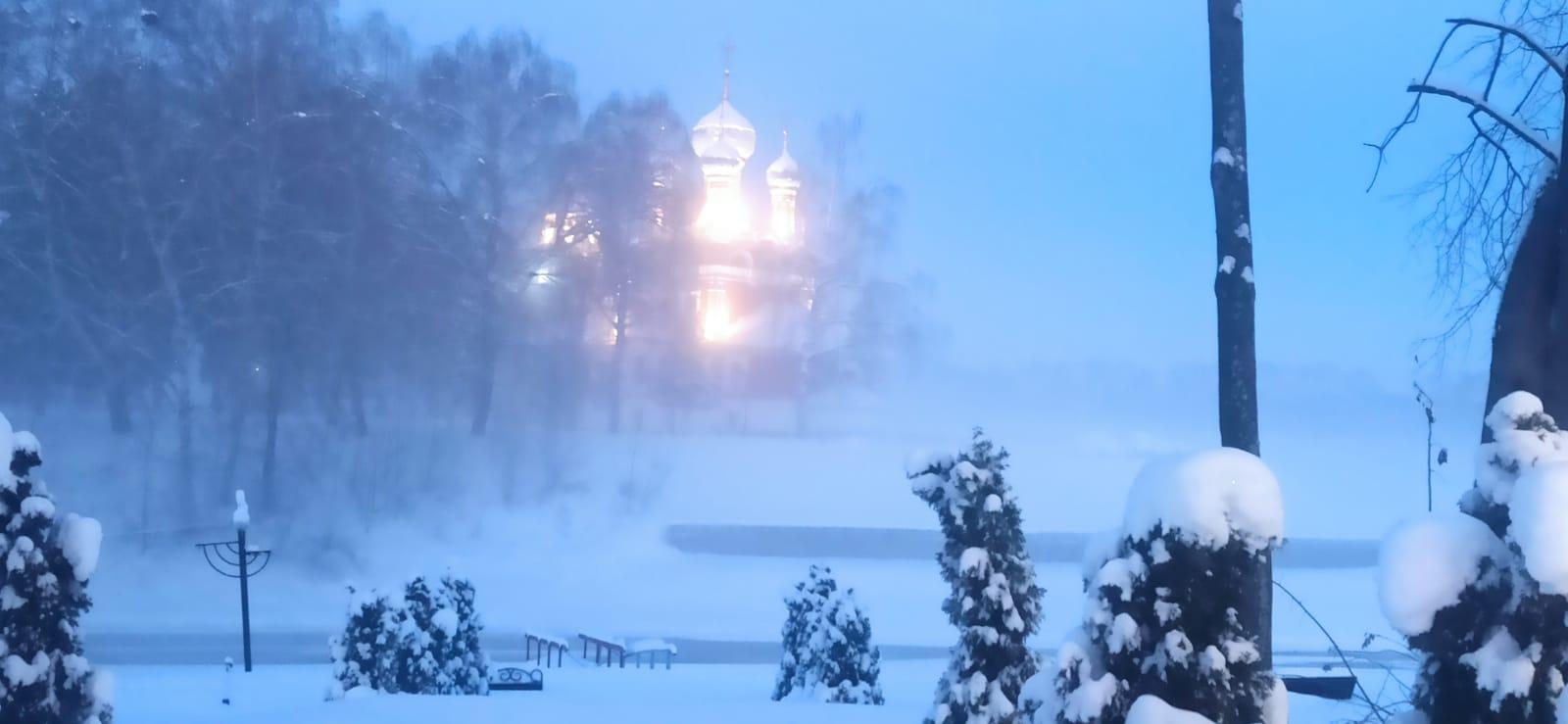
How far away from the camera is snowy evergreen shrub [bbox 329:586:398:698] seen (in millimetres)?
9031

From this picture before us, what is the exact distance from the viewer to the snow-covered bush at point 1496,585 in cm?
245

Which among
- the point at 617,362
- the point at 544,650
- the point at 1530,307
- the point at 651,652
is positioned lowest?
the point at 544,650

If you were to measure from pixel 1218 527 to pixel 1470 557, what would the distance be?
570 millimetres

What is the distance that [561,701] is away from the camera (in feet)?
22.9

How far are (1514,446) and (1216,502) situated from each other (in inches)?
29.1

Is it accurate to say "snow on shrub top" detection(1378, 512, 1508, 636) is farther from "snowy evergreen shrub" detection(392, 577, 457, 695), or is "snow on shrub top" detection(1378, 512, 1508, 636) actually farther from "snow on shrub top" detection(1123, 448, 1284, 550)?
"snowy evergreen shrub" detection(392, 577, 457, 695)

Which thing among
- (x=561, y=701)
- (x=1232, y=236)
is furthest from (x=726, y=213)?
(x=1232, y=236)

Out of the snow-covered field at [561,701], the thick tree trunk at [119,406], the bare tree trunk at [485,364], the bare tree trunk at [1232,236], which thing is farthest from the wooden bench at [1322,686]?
the thick tree trunk at [119,406]

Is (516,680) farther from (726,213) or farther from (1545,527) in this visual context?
(726,213)

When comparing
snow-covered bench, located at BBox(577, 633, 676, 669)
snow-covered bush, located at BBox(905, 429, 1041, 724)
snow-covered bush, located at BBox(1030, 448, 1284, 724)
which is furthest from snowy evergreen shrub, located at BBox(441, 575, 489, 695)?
snow-covered bush, located at BBox(1030, 448, 1284, 724)

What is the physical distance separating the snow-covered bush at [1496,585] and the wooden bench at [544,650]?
1166 cm

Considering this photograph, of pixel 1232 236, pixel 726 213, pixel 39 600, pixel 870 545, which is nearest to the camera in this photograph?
pixel 39 600

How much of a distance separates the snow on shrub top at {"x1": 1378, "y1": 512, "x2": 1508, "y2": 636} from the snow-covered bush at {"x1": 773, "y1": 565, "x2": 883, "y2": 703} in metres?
6.56

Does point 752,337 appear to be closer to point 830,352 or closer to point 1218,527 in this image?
point 830,352
